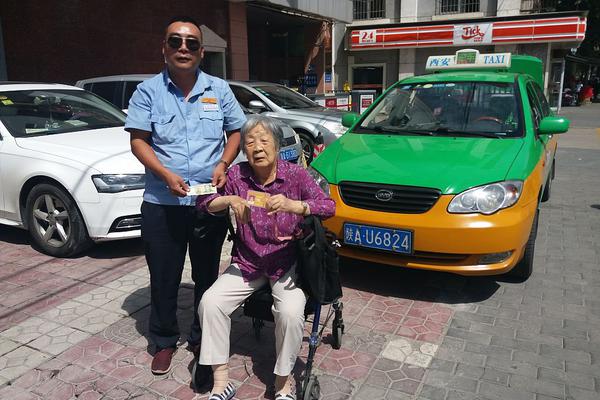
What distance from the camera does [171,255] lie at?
9.12ft

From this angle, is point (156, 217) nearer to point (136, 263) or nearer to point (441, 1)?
point (136, 263)

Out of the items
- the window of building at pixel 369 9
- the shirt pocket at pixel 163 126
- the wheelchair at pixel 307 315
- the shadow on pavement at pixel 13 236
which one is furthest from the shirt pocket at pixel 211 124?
the window of building at pixel 369 9

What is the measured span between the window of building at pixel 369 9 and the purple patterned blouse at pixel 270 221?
77.4ft

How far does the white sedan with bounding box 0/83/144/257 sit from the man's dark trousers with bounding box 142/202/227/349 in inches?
66.8

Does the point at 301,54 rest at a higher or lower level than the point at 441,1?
lower

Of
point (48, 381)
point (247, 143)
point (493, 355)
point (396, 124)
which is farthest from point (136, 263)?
point (493, 355)

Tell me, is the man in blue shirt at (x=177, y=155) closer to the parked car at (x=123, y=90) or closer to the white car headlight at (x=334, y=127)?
the parked car at (x=123, y=90)

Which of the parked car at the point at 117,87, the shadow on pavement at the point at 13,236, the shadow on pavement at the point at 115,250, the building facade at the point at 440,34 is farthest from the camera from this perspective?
the building facade at the point at 440,34

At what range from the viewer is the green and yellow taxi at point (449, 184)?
344 cm

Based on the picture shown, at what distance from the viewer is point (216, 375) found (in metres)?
2.51

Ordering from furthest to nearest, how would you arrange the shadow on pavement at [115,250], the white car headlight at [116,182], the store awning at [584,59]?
1. the store awning at [584,59]
2. the shadow on pavement at [115,250]
3. the white car headlight at [116,182]

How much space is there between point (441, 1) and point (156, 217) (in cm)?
2346

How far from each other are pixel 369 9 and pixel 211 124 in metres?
23.9

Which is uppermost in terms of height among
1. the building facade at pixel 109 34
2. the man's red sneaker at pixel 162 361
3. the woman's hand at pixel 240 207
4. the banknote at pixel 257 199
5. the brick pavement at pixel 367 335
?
the building facade at pixel 109 34
